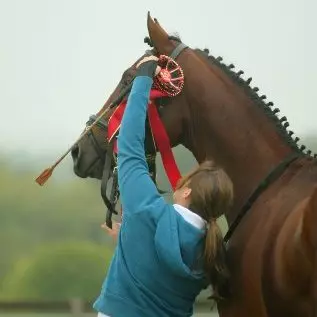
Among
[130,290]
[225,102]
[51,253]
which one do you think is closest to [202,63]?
[225,102]

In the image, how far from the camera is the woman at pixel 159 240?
1.79 meters

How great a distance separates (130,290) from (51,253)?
11.7 ft

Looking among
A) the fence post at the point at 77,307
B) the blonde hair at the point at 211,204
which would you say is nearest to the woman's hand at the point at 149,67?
the blonde hair at the point at 211,204

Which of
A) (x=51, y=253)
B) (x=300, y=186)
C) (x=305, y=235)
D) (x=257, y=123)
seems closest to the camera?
(x=305, y=235)

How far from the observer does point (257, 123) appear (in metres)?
2.16

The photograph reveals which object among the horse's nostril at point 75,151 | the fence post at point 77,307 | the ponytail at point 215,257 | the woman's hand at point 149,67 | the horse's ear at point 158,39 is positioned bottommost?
the fence post at point 77,307

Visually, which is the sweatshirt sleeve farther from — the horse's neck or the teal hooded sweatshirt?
the horse's neck

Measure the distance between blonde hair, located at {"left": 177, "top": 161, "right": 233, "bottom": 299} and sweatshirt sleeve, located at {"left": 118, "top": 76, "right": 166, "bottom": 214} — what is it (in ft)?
0.31

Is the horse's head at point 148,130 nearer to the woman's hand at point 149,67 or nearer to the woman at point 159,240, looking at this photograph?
the woman's hand at point 149,67

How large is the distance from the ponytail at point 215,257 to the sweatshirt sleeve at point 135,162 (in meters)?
0.15

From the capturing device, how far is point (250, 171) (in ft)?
7.03

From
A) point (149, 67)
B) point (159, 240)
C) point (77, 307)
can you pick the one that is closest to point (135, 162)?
point (159, 240)

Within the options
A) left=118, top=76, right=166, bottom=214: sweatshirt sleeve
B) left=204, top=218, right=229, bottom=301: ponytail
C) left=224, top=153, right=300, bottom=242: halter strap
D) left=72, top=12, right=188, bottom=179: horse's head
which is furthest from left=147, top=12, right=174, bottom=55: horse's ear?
left=204, top=218, right=229, bottom=301: ponytail

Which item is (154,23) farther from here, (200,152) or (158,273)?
(158,273)
